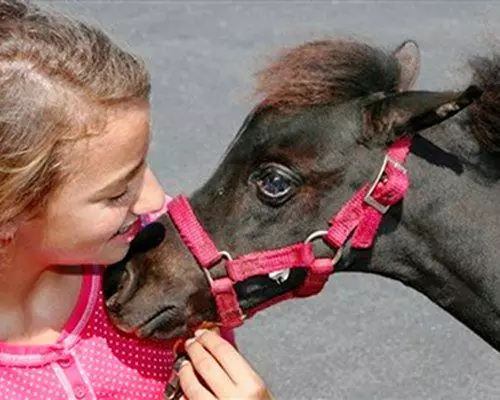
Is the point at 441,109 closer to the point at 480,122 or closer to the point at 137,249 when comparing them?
the point at 480,122

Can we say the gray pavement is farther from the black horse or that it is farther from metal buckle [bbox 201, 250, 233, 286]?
metal buckle [bbox 201, 250, 233, 286]

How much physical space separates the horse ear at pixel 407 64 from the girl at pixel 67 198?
665mm

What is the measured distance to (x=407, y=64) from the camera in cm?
275

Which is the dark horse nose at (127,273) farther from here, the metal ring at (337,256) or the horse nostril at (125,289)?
the metal ring at (337,256)

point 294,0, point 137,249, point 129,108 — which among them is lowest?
point 294,0

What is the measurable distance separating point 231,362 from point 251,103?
691 millimetres

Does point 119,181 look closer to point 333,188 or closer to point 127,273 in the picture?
point 127,273

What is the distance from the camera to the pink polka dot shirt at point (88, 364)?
2215 mm

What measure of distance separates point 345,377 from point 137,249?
1584 mm

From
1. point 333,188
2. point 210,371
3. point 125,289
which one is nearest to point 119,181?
point 210,371

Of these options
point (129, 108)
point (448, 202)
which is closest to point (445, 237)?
point (448, 202)

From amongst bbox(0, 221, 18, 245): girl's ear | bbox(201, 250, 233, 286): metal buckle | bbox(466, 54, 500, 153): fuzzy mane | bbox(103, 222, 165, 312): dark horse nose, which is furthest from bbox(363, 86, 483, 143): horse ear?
bbox(0, 221, 18, 245): girl's ear

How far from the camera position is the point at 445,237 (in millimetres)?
2639

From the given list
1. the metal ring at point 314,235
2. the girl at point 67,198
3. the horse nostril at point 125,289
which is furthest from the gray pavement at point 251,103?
the girl at point 67,198
